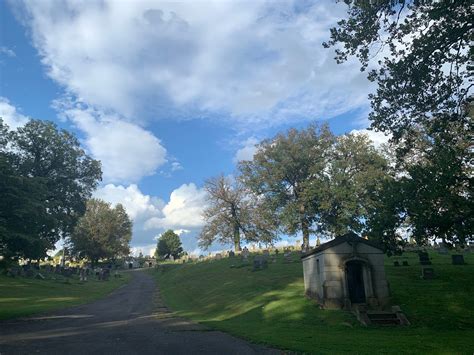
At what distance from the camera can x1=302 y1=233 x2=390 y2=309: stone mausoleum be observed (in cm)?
2181

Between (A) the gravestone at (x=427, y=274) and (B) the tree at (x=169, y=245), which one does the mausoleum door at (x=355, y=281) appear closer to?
(A) the gravestone at (x=427, y=274)

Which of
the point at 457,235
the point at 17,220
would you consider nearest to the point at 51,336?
the point at 17,220

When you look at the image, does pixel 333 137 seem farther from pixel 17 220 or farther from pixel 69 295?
pixel 17 220

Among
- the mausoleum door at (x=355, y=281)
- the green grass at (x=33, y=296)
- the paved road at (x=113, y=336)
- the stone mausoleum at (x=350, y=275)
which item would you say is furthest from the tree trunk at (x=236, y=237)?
the paved road at (x=113, y=336)

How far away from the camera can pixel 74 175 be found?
52.5 meters

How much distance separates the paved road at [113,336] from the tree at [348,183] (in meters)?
34.8

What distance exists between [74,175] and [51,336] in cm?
4123

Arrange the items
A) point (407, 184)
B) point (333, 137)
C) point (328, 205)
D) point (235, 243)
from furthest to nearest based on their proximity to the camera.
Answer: point (235, 243), point (333, 137), point (328, 205), point (407, 184)

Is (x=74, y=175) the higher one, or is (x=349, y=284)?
(x=74, y=175)

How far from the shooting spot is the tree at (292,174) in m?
56.0

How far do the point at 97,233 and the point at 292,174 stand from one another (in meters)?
40.7

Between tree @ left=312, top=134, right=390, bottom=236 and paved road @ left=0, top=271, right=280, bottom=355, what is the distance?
34.8m

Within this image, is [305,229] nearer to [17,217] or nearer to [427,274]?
[427,274]

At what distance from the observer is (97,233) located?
7562cm
